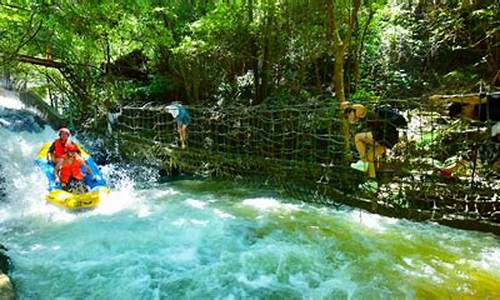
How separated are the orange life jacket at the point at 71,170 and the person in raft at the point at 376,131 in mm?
3968

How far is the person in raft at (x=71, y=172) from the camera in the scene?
19.5ft

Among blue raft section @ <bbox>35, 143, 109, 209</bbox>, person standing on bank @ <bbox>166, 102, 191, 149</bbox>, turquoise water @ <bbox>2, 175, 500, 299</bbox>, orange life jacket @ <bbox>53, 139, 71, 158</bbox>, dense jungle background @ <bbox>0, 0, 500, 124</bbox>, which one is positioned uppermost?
dense jungle background @ <bbox>0, 0, 500, 124</bbox>

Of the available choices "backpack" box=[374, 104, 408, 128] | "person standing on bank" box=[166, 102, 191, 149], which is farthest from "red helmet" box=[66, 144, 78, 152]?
"backpack" box=[374, 104, 408, 128]

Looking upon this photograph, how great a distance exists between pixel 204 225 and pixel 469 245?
291cm

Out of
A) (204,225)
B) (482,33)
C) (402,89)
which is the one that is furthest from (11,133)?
(482,33)

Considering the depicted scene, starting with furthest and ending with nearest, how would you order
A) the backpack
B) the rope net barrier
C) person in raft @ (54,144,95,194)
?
person in raft @ (54,144,95,194)
the rope net barrier
the backpack

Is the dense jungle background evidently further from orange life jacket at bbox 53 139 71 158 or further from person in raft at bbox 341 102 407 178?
person in raft at bbox 341 102 407 178

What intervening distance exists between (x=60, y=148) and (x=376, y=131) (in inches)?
176

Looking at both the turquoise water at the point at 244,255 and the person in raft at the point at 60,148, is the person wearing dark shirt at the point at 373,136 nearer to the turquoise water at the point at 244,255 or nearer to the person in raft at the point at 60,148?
the turquoise water at the point at 244,255

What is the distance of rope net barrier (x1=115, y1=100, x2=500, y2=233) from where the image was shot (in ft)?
13.6

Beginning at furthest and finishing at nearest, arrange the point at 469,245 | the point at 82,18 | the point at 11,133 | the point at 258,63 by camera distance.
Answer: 1. the point at 11,133
2. the point at 258,63
3. the point at 82,18
4. the point at 469,245

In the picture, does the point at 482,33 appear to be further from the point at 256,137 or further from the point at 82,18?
the point at 82,18

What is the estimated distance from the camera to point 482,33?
7195 millimetres

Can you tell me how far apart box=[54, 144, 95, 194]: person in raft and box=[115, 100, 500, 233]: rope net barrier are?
4.42ft
